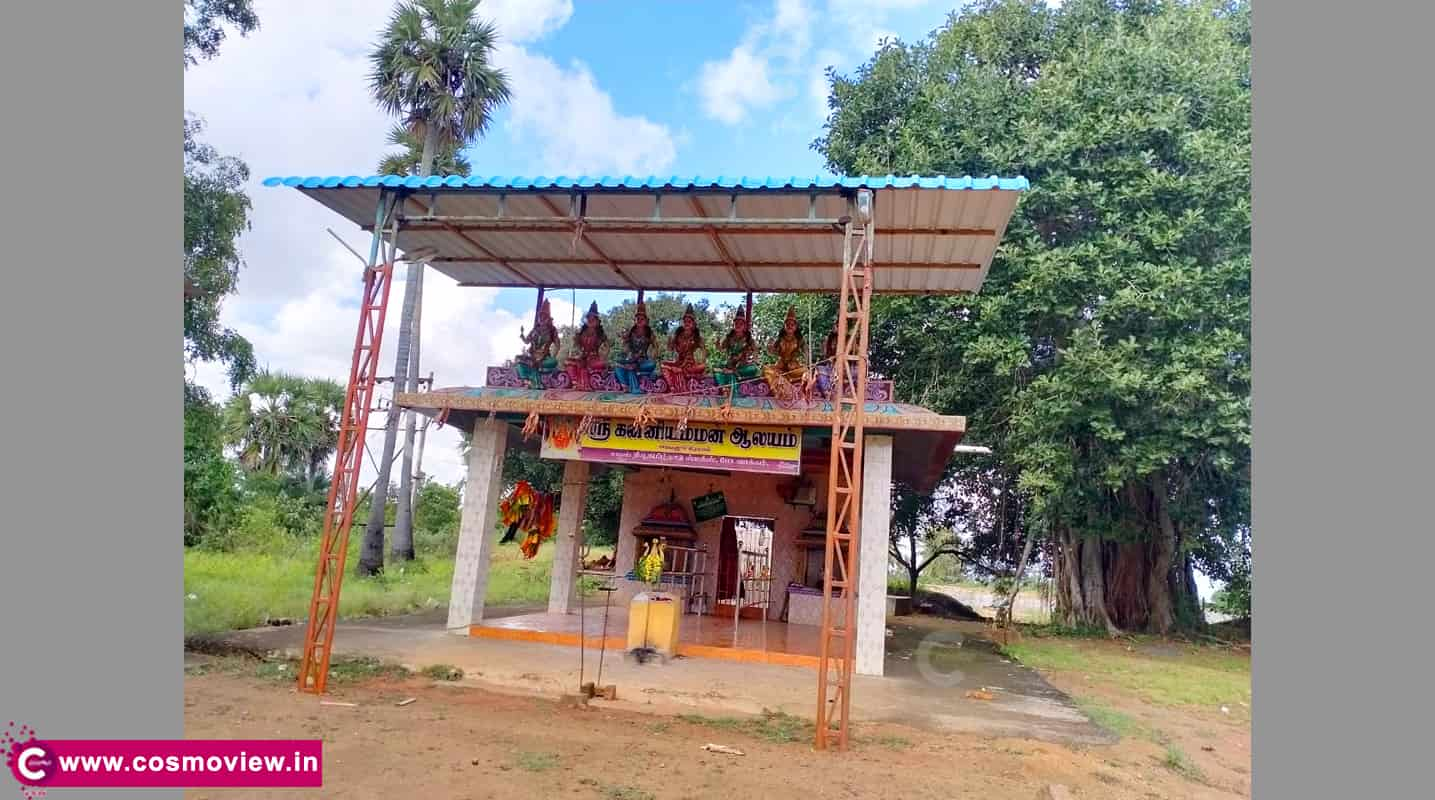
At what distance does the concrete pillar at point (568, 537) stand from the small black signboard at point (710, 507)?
7.83 ft

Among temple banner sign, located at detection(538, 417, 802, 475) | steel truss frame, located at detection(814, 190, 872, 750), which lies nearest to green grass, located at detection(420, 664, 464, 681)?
temple banner sign, located at detection(538, 417, 802, 475)

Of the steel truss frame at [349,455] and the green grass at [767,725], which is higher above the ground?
the steel truss frame at [349,455]

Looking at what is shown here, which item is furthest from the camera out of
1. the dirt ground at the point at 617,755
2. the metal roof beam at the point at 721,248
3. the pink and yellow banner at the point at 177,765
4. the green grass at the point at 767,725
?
the metal roof beam at the point at 721,248

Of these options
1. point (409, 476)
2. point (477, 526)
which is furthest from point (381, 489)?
point (477, 526)

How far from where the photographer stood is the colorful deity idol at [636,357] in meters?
12.2

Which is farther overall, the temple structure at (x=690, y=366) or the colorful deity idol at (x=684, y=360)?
the colorful deity idol at (x=684, y=360)

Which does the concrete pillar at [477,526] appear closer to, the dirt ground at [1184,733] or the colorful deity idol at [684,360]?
the colorful deity idol at [684,360]

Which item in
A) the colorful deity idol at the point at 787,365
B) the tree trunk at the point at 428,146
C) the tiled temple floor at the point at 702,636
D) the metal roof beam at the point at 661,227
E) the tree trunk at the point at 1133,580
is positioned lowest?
the tiled temple floor at the point at 702,636

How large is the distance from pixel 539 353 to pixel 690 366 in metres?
2.27

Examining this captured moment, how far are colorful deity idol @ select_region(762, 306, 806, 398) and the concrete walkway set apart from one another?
11.4ft

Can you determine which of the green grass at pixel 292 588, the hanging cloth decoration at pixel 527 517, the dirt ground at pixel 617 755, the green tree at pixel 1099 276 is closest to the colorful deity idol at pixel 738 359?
the hanging cloth decoration at pixel 527 517

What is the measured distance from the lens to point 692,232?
35.3ft

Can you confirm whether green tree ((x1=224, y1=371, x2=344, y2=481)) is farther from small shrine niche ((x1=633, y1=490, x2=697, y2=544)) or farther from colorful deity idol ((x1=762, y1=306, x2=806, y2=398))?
colorful deity idol ((x1=762, y1=306, x2=806, y2=398))

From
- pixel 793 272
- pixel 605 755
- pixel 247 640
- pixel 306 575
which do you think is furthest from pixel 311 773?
pixel 306 575
